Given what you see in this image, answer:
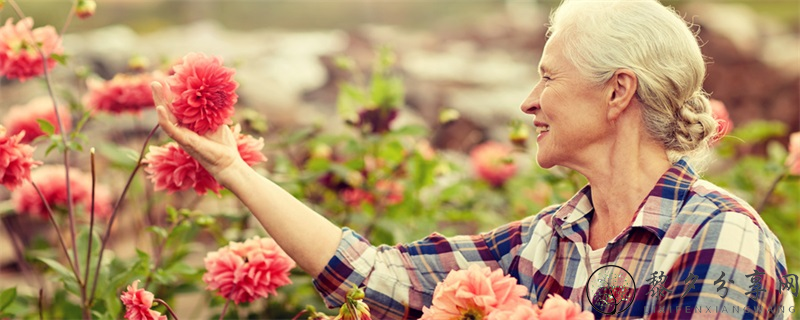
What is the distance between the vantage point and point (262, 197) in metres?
1.32

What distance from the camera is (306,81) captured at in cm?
516

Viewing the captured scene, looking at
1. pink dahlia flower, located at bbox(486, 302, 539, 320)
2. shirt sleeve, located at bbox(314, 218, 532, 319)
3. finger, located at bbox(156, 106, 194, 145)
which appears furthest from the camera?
shirt sleeve, located at bbox(314, 218, 532, 319)

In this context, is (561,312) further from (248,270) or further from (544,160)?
(248,270)

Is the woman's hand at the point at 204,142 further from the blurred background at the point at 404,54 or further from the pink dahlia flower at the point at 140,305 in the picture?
the blurred background at the point at 404,54

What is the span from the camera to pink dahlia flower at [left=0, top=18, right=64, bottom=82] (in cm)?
158

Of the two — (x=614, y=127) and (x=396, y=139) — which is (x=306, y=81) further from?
(x=614, y=127)

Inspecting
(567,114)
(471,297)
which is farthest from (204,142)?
(567,114)

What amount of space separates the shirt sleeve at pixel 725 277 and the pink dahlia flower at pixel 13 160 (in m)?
1.00

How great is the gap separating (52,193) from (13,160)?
0.78 metres

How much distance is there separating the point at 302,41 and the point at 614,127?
4.55 m

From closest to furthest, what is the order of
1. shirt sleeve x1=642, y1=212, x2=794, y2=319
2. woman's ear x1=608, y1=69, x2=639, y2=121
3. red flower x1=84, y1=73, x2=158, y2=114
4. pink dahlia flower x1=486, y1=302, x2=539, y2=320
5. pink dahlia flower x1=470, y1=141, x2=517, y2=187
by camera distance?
pink dahlia flower x1=486, y1=302, x2=539, y2=320, shirt sleeve x1=642, y1=212, x2=794, y2=319, woman's ear x1=608, y1=69, x2=639, y2=121, red flower x1=84, y1=73, x2=158, y2=114, pink dahlia flower x1=470, y1=141, x2=517, y2=187

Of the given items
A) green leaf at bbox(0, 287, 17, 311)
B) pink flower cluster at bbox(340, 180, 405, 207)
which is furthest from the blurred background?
green leaf at bbox(0, 287, 17, 311)

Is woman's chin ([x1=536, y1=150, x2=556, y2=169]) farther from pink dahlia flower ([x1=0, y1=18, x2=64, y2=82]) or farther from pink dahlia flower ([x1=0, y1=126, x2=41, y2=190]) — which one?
pink dahlia flower ([x1=0, y1=18, x2=64, y2=82])

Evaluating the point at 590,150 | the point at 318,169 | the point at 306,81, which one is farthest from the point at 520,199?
the point at 306,81
